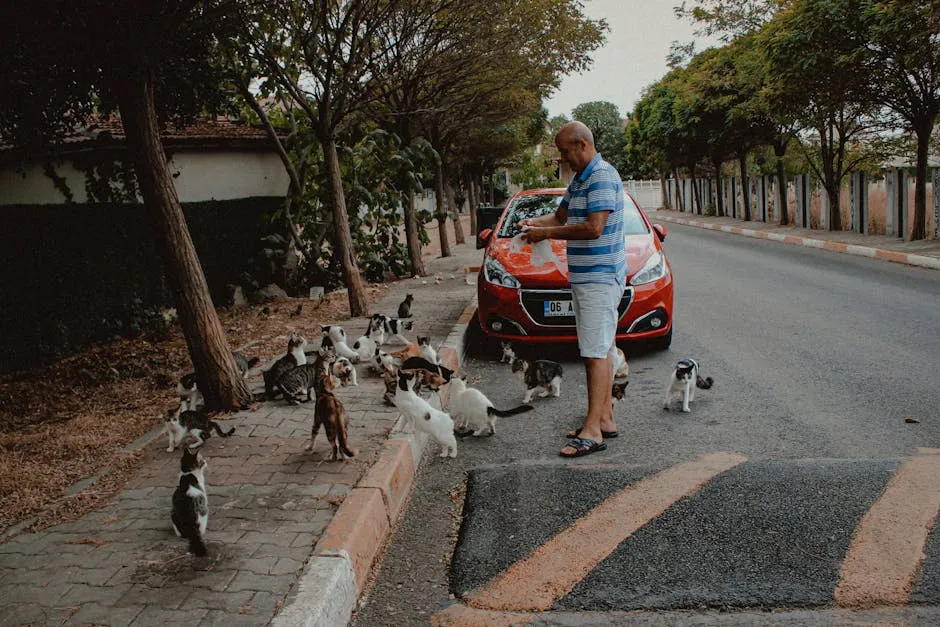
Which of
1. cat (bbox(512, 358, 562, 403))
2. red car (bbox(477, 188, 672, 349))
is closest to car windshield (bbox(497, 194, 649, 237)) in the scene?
red car (bbox(477, 188, 672, 349))

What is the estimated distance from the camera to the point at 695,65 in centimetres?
2877

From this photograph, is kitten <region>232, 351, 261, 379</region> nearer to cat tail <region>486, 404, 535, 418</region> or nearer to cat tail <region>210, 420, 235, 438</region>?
cat tail <region>210, 420, 235, 438</region>

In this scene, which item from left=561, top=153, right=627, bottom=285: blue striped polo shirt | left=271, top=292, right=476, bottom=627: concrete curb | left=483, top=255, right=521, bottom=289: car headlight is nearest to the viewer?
left=271, top=292, right=476, bottom=627: concrete curb

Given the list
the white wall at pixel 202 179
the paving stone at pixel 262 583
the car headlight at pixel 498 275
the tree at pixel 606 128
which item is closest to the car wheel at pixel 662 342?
the car headlight at pixel 498 275

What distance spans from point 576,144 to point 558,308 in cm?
284

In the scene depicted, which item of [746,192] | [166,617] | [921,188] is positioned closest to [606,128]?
[746,192]

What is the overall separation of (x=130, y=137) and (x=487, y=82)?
1233 cm

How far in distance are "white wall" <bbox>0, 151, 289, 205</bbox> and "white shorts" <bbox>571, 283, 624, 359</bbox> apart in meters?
9.24

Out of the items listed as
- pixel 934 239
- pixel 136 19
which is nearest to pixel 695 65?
pixel 934 239

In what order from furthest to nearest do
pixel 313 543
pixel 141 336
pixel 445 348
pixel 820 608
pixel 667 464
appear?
1. pixel 141 336
2. pixel 445 348
3. pixel 667 464
4. pixel 313 543
5. pixel 820 608

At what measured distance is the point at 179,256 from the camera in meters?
→ 5.64

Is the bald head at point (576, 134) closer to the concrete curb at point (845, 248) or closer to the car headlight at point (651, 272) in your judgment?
the car headlight at point (651, 272)

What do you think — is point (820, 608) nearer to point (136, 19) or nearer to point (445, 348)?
point (445, 348)

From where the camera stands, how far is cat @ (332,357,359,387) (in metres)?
6.18
